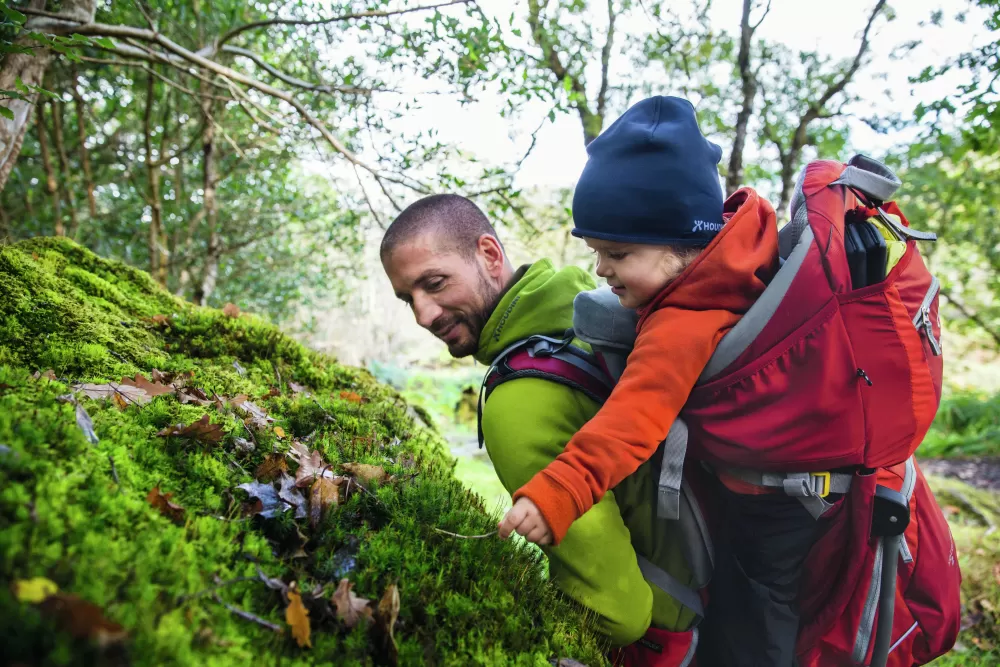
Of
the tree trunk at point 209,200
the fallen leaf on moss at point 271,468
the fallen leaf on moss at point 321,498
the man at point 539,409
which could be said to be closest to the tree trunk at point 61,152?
the tree trunk at point 209,200

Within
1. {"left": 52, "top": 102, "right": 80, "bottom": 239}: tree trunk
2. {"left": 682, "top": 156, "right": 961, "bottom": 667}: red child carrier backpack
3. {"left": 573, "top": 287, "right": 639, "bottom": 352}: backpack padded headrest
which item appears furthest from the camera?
{"left": 52, "top": 102, "right": 80, "bottom": 239}: tree trunk

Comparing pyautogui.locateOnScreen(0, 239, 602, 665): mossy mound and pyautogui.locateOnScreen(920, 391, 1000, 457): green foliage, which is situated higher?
pyautogui.locateOnScreen(0, 239, 602, 665): mossy mound

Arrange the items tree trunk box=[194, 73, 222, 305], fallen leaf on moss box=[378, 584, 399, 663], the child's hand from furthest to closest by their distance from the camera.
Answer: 1. tree trunk box=[194, 73, 222, 305]
2. the child's hand
3. fallen leaf on moss box=[378, 584, 399, 663]

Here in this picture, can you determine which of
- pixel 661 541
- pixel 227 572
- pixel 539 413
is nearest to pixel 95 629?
pixel 227 572

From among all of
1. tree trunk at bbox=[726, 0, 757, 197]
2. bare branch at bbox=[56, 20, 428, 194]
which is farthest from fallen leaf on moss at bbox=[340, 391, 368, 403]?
tree trunk at bbox=[726, 0, 757, 197]

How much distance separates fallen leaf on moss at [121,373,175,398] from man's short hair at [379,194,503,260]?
3.97ft

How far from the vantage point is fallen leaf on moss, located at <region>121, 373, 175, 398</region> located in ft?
6.95

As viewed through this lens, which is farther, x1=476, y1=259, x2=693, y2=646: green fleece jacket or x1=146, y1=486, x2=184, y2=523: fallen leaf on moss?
x1=476, y1=259, x2=693, y2=646: green fleece jacket

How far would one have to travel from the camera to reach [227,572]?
1357 millimetres

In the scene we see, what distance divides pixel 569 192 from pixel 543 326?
25.8ft

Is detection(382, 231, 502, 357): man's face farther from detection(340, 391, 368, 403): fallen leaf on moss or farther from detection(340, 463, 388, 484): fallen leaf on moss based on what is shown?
detection(340, 463, 388, 484): fallen leaf on moss

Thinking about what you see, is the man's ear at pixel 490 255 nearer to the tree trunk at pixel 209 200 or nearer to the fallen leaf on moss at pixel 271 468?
the fallen leaf on moss at pixel 271 468

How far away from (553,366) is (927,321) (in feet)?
4.81

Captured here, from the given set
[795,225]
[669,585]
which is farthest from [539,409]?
[795,225]
